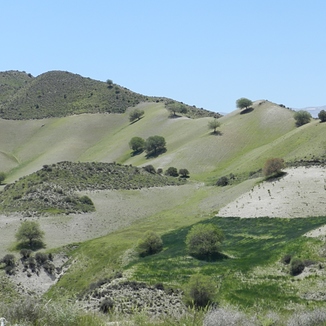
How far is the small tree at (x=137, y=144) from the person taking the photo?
479 ft

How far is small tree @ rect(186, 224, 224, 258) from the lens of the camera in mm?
48631

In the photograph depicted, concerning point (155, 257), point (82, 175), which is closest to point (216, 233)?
point (155, 257)

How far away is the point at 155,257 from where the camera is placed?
2002 inches

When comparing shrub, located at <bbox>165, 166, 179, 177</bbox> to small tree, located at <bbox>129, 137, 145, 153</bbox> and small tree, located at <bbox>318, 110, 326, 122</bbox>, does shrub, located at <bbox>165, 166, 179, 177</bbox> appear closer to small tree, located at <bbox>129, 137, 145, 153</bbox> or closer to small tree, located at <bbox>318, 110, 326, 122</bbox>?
small tree, located at <bbox>129, 137, 145, 153</bbox>

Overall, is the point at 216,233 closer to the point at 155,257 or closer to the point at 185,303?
the point at 155,257

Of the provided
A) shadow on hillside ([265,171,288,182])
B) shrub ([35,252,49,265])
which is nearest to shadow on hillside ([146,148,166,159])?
shadow on hillside ([265,171,288,182])

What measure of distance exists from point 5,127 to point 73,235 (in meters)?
128

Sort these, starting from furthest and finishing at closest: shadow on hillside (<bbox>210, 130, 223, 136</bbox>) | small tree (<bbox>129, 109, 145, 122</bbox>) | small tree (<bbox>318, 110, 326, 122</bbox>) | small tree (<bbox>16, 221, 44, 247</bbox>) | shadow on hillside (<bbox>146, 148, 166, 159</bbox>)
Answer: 1. small tree (<bbox>129, 109, 145, 122</bbox>)
2. shadow on hillside (<bbox>146, 148, 166, 159</bbox>)
3. shadow on hillside (<bbox>210, 130, 223, 136</bbox>)
4. small tree (<bbox>318, 110, 326, 122</bbox>)
5. small tree (<bbox>16, 221, 44, 247</bbox>)

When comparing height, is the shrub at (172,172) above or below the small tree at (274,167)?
above

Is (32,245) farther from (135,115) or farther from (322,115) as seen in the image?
(135,115)

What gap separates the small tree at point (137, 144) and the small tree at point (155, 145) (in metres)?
5.83

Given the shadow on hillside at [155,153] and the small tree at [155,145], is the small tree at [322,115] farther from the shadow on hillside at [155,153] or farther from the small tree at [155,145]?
the small tree at [155,145]

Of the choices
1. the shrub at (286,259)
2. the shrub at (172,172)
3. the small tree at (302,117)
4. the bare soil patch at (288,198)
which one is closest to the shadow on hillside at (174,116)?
the small tree at (302,117)

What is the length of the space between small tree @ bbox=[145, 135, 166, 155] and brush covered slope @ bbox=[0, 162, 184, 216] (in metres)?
28.7
